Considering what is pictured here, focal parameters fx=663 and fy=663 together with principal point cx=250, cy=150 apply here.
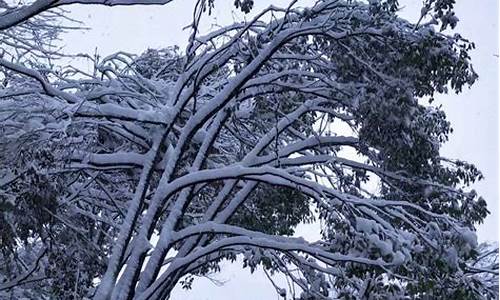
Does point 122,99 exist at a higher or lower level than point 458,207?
higher

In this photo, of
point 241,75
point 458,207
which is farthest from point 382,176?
point 241,75

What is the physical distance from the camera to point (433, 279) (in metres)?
8.09

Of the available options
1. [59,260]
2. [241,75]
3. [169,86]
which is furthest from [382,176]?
[59,260]

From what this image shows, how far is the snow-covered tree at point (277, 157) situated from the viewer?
849 cm

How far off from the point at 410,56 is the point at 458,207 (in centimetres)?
259

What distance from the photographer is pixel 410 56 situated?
8500mm

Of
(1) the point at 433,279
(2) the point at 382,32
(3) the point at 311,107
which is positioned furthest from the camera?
(3) the point at 311,107

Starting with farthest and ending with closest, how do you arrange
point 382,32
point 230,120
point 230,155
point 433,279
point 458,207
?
point 230,155 → point 230,120 → point 458,207 → point 382,32 → point 433,279

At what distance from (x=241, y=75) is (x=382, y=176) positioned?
2.88m

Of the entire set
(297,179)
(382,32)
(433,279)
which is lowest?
(433,279)

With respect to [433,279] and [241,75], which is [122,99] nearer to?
[241,75]

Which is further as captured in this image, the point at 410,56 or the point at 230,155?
the point at 230,155

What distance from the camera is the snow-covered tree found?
8.49 metres

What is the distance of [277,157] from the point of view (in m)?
9.64
